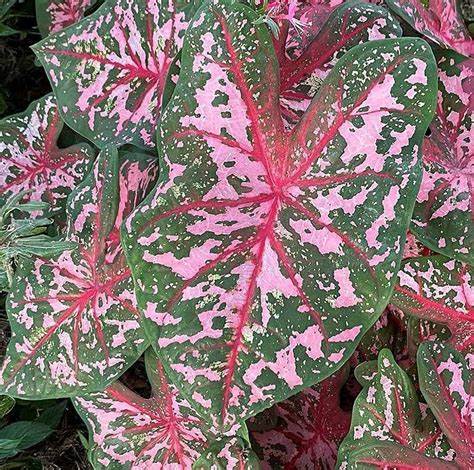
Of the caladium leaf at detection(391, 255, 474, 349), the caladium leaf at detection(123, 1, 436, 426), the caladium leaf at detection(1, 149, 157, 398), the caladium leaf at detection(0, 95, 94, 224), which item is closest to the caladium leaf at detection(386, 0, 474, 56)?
the caladium leaf at detection(123, 1, 436, 426)

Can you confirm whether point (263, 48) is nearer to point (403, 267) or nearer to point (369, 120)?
point (369, 120)

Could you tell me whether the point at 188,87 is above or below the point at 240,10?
below

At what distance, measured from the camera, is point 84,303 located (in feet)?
3.66

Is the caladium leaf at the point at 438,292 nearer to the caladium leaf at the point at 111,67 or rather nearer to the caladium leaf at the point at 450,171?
the caladium leaf at the point at 450,171

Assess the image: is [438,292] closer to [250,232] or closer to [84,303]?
[250,232]

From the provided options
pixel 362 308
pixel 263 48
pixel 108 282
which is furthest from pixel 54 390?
pixel 263 48

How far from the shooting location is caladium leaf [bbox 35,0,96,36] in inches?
53.7

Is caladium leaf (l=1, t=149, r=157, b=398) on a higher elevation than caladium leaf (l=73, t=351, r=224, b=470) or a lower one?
higher

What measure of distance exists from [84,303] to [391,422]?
53 cm

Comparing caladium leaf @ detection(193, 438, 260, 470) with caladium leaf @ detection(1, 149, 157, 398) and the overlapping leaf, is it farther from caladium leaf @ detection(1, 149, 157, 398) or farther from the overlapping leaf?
caladium leaf @ detection(1, 149, 157, 398)

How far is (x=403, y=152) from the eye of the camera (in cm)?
84

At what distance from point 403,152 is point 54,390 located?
0.66 meters

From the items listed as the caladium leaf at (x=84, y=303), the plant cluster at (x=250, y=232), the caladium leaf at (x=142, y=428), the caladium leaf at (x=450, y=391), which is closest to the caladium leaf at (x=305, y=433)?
the plant cluster at (x=250, y=232)

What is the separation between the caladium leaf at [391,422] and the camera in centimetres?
101
